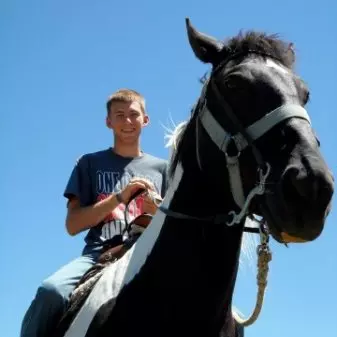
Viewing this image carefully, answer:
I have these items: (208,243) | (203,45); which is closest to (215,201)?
(208,243)

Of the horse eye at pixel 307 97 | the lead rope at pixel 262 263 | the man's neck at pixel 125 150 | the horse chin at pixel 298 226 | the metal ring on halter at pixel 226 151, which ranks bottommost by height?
the lead rope at pixel 262 263

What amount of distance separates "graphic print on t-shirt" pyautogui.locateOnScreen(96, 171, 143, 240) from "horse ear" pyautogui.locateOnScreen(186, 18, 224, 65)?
6.44ft

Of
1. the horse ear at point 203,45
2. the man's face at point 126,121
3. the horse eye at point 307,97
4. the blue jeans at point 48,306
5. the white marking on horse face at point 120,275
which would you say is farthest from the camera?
the man's face at point 126,121

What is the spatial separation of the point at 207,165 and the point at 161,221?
1.93 ft

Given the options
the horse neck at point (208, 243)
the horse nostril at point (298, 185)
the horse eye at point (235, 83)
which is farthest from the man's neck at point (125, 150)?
the horse nostril at point (298, 185)

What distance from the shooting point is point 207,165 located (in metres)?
4.55

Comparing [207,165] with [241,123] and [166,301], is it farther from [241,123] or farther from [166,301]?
[166,301]

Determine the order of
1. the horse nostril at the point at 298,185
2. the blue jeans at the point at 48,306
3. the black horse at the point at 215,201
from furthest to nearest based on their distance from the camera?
the blue jeans at the point at 48,306 < the black horse at the point at 215,201 < the horse nostril at the point at 298,185

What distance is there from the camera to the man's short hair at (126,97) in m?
6.90

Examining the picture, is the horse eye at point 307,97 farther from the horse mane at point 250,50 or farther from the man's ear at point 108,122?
the man's ear at point 108,122

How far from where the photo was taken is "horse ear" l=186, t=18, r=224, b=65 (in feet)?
16.0

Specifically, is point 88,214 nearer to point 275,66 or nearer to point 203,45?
point 203,45

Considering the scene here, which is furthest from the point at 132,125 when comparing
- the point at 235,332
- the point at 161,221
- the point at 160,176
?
the point at 235,332

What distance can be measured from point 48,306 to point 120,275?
0.79 meters
